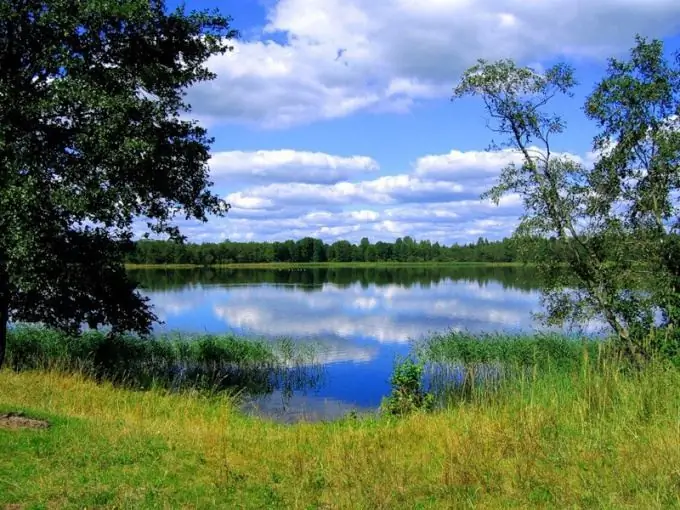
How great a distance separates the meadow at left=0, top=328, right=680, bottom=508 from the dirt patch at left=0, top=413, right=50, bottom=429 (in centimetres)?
19

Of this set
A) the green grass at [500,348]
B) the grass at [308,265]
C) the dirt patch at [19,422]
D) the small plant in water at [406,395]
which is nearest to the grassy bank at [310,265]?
the grass at [308,265]

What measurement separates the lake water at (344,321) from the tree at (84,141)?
146 inches

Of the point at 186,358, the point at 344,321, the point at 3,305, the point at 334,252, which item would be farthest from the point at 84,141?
the point at 334,252

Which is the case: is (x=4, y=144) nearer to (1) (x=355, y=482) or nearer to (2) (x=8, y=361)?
(2) (x=8, y=361)

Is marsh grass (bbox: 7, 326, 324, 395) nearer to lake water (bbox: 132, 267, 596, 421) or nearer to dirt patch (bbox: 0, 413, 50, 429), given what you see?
lake water (bbox: 132, 267, 596, 421)

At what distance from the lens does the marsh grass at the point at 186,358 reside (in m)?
17.0

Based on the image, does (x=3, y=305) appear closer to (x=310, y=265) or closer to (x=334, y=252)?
(x=310, y=265)

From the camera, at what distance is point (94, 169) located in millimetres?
12477

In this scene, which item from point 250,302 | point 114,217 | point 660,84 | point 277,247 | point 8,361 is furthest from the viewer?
point 277,247

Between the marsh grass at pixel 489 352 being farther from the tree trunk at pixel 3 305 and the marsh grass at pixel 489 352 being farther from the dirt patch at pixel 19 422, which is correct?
the dirt patch at pixel 19 422

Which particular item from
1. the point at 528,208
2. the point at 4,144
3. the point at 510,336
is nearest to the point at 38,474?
the point at 4,144

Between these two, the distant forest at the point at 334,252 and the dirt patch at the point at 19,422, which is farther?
the distant forest at the point at 334,252

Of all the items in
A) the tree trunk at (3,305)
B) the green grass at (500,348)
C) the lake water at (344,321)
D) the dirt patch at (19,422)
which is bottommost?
the lake water at (344,321)

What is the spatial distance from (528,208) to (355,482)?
1135 centimetres
